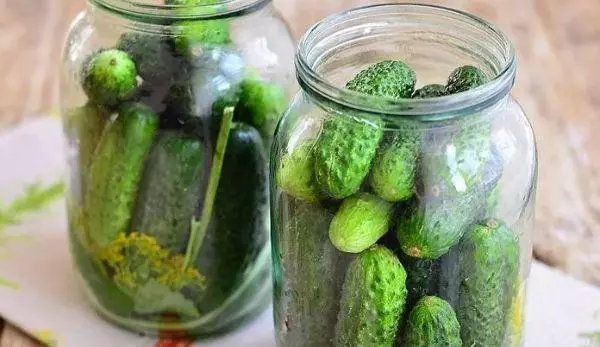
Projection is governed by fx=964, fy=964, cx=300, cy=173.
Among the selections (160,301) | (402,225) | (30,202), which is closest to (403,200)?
(402,225)

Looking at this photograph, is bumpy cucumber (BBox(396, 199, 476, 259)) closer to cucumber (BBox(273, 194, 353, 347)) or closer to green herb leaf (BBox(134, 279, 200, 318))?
cucumber (BBox(273, 194, 353, 347))

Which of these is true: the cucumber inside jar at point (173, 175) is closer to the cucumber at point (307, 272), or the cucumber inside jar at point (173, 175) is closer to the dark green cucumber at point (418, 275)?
the cucumber at point (307, 272)

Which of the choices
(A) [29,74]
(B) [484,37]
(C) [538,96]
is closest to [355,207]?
(B) [484,37]

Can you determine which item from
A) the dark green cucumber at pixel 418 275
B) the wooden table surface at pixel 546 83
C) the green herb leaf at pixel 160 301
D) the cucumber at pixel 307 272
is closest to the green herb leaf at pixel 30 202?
the wooden table surface at pixel 546 83

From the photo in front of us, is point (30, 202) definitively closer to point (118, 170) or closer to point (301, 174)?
point (118, 170)

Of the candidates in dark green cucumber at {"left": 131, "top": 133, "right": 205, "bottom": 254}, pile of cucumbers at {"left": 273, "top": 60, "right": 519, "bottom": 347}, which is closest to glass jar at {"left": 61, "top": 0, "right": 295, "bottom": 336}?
dark green cucumber at {"left": 131, "top": 133, "right": 205, "bottom": 254}

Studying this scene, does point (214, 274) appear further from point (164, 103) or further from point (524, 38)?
point (524, 38)
